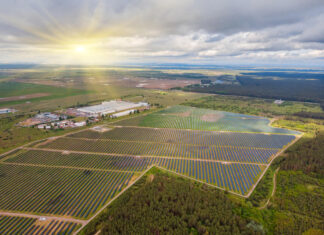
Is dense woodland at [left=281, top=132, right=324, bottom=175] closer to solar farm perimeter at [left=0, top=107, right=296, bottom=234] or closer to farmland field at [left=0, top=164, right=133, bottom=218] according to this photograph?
solar farm perimeter at [left=0, top=107, right=296, bottom=234]

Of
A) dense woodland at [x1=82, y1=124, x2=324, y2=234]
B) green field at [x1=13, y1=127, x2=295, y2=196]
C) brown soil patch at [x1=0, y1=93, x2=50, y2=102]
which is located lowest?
brown soil patch at [x1=0, y1=93, x2=50, y2=102]

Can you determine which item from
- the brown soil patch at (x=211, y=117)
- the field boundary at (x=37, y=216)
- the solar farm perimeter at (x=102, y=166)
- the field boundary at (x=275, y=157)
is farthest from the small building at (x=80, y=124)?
the field boundary at (x=275, y=157)

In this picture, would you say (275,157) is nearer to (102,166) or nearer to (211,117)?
(211,117)

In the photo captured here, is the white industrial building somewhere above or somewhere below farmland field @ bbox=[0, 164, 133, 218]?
below

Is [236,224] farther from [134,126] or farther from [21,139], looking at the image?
[21,139]

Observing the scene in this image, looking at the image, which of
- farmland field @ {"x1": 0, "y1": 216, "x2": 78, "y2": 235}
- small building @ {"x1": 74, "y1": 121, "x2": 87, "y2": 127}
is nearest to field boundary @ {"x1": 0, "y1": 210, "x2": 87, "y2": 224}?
farmland field @ {"x1": 0, "y1": 216, "x2": 78, "y2": 235}

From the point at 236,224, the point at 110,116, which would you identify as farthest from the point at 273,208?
the point at 110,116

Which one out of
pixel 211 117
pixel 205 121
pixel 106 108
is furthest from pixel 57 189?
pixel 211 117
